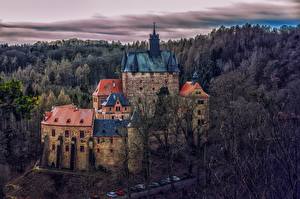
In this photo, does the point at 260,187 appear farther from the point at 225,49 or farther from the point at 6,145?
the point at 225,49

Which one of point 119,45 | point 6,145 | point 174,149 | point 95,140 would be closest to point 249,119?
point 174,149

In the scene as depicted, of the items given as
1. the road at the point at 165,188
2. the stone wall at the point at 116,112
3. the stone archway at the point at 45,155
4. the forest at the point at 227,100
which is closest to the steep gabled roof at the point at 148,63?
the forest at the point at 227,100

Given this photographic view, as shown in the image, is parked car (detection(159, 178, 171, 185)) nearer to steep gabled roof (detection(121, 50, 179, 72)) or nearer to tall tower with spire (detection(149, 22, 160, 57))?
steep gabled roof (detection(121, 50, 179, 72))

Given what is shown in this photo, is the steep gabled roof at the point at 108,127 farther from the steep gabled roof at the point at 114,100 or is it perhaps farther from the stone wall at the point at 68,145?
the steep gabled roof at the point at 114,100

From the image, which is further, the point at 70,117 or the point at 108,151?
the point at 70,117

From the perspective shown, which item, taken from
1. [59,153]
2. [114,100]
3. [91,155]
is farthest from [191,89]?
[59,153]

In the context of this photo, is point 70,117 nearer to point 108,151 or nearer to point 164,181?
point 108,151
